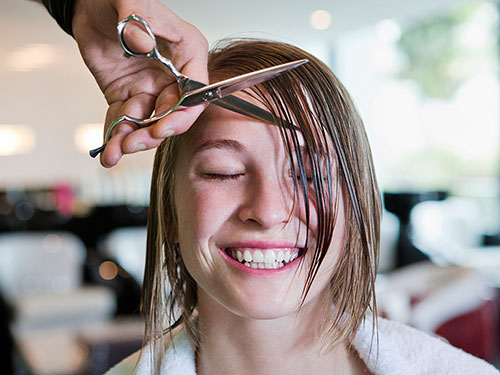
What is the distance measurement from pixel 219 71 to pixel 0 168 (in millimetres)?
5717

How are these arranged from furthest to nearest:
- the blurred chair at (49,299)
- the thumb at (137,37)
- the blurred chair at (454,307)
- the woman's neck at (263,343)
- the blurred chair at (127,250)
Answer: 1. the blurred chair at (127,250)
2. the blurred chair at (49,299)
3. the blurred chair at (454,307)
4. the woman's neck at (263,343)
5. the thumb at (137,37)

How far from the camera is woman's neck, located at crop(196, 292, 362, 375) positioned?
2.66ft

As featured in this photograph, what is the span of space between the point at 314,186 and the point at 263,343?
220 mm

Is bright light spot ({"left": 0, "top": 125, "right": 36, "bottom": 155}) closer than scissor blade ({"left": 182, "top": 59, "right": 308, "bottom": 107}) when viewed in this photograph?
No

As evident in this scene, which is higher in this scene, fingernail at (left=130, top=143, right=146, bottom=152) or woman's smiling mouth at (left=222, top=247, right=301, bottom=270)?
fingernail at (left=130, top=143, right=146, bottom=152)

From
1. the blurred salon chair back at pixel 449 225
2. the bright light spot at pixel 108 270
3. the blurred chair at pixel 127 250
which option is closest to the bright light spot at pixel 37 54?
the bright light spot at pixel 108 270

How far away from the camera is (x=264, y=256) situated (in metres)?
0.73

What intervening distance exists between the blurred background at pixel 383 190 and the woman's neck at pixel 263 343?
66cm

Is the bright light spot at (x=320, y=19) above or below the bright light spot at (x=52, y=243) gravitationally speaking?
above

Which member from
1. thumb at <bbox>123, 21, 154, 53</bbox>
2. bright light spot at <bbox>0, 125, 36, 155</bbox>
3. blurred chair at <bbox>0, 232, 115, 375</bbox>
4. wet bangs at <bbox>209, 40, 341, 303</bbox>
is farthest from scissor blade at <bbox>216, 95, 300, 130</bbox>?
bright light spot at <bbox>0, 125, 36, 155</bbox>

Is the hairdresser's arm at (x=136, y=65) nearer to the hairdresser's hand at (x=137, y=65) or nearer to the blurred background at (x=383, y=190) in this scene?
the hairdresser's hand at (x=137, y=65)

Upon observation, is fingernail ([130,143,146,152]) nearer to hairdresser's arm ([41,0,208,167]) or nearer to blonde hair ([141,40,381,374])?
hairdresser's arm ([41,0,208,167])

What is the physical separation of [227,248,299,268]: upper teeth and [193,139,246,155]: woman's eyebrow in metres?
0.11

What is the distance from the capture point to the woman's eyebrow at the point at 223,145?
0.73 m
